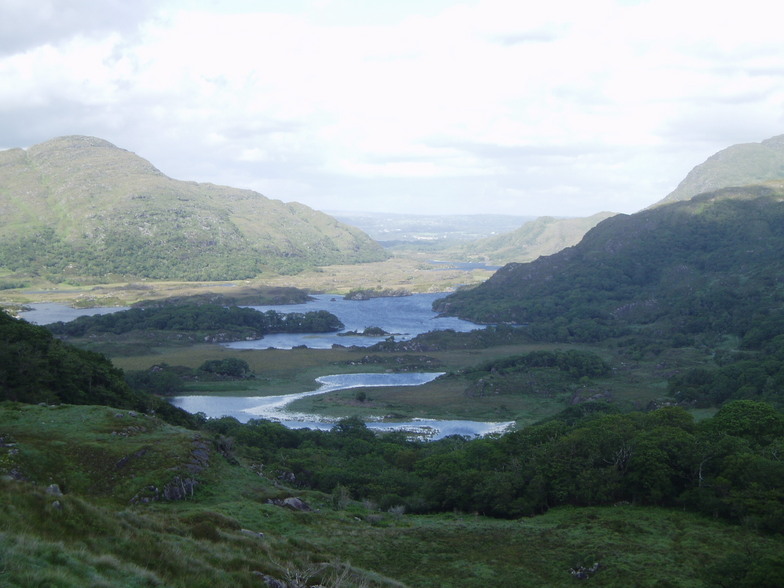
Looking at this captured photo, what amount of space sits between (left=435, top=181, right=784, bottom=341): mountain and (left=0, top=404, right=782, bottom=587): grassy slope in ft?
302

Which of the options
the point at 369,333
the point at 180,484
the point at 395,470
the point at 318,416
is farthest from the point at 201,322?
the point at 180,484

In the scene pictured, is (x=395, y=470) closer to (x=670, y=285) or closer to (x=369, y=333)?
(x=369, y=333)

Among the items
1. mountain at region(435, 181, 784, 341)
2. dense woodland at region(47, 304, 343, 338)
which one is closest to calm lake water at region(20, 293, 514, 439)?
dense woodland at region(47, 304, 343, 338)

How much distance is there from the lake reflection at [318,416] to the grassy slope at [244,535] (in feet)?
129

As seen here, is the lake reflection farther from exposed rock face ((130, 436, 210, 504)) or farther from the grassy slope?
the grassy slope

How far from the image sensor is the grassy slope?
15602mm

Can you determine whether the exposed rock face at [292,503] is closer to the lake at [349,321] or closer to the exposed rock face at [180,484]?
the exposed rock face at [180,484]

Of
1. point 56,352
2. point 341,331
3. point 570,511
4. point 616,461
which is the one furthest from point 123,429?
point 341,331

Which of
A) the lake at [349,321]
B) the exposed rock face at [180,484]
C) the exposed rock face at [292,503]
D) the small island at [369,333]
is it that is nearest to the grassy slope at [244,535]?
the exposed rock face at [180,484]

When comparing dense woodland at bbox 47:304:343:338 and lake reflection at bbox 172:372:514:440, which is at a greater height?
dense woodland at bbox 47:304:343:338

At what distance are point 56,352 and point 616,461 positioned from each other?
4123 cm

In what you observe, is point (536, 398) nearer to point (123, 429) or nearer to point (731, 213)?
point (123, 429)

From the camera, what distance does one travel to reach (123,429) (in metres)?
37.1

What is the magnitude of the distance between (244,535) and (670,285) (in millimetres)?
159551
